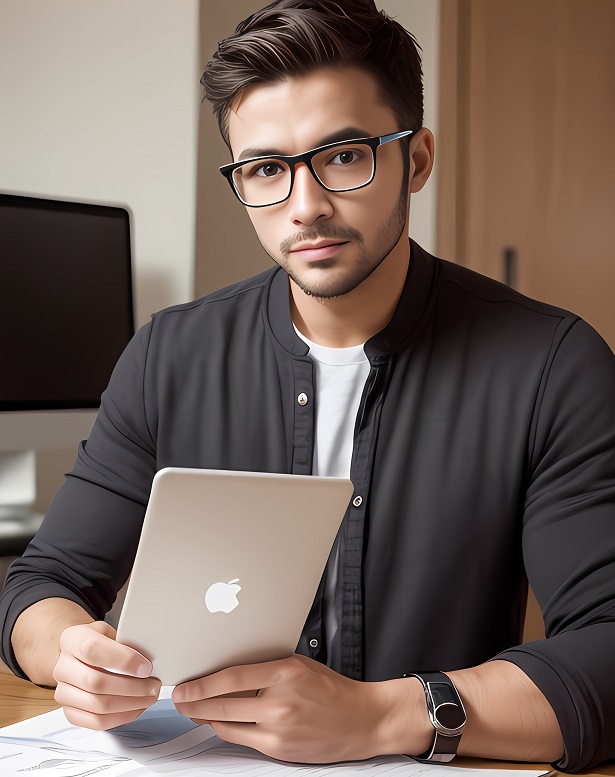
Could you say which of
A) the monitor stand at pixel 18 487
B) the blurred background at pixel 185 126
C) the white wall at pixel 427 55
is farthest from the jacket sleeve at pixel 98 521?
the white wall at pixel 427 55

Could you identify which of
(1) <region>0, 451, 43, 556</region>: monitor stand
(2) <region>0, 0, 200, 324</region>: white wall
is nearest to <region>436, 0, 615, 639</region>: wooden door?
(2) <region>0, 0, 200, 324</region>: white wall

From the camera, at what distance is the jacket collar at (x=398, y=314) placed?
4.16 feet

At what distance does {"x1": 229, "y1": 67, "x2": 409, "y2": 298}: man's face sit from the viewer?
1.14m

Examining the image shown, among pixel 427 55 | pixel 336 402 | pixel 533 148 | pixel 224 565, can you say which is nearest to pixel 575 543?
pixel 336 402

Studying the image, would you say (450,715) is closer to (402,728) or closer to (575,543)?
(402,728)

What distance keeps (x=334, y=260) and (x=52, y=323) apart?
86 cm

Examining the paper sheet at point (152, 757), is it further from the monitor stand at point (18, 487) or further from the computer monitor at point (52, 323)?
the monitor stand at point (18, 487)

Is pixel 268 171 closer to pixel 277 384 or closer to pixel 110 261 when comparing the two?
pixel 277 384

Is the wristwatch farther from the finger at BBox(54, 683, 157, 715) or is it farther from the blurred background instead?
the blurred background

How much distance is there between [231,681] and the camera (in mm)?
807

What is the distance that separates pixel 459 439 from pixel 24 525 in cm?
98

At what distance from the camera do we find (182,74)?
2.19m

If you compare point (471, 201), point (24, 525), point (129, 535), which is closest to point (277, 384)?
point (129, 535)

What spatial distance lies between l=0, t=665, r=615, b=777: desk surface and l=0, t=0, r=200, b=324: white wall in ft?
4.22
